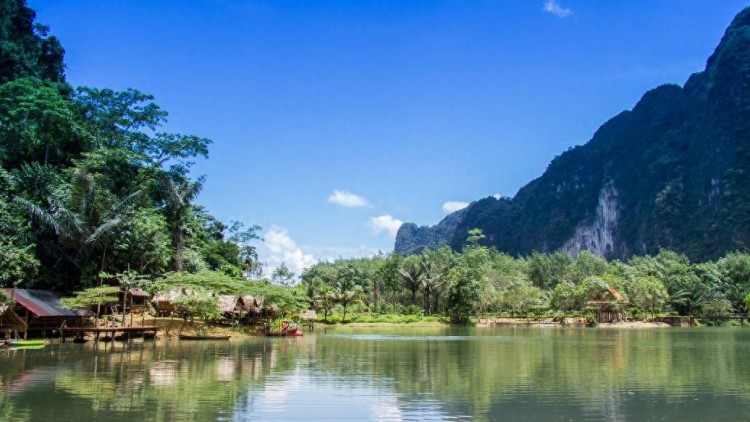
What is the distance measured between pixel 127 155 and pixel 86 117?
6171 millimetres

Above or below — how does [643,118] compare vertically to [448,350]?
above

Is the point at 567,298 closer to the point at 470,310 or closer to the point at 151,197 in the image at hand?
the point at 470,310

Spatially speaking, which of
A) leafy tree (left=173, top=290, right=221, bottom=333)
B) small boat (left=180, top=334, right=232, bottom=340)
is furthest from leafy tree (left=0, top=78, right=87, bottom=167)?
small boat (left=180, top=334, right=232, bottom=340)

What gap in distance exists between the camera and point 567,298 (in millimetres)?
66938

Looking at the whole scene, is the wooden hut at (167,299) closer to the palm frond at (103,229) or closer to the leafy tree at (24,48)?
the palm frond at (103,229)

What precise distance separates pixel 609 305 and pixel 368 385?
54.3 m

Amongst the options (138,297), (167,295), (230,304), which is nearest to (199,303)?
(167,295)

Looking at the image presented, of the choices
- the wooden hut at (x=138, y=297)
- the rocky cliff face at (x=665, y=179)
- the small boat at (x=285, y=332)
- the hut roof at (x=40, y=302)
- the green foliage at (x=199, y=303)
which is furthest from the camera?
the rocky cliff face at (x=665, y=179)

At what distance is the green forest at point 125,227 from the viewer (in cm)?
3416

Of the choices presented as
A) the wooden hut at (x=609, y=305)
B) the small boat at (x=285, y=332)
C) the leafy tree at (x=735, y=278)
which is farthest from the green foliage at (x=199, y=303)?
the leafy tree at (x=735, y=278)

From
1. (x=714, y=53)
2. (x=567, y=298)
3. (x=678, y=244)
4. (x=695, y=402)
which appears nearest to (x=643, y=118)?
(x=714, y=53)

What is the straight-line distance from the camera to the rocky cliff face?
12469 centimetres

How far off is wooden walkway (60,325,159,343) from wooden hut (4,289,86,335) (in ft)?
1.82

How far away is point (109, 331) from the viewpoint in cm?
2942
